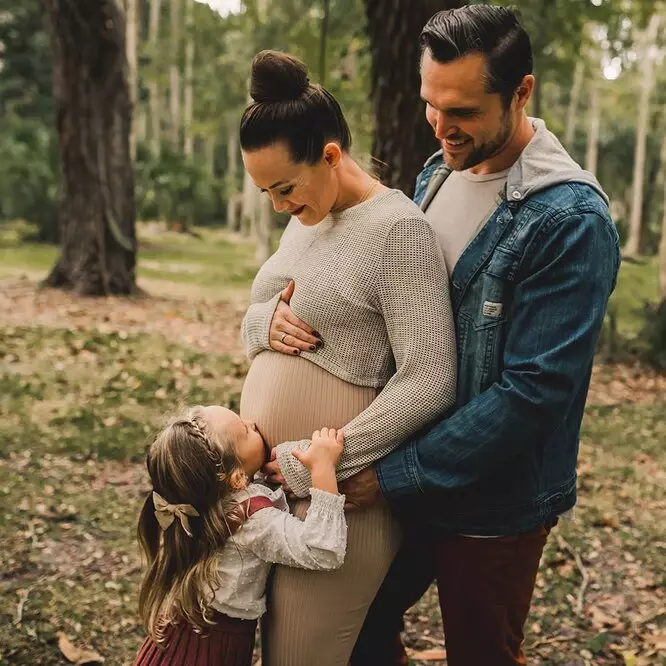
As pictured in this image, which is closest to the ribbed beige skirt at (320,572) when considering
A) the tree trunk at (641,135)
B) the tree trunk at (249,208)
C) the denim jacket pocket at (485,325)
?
the denim jacket pocket at (485,325)

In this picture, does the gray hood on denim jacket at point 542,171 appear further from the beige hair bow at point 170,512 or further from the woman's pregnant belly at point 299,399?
the beige hair bow at point 170,512

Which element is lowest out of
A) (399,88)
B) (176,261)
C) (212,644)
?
(176,261)

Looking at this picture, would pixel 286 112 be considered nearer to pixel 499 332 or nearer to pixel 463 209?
pixel 463 209

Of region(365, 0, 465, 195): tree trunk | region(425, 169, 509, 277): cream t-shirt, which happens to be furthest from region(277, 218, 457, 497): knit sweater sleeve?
region(365, 0, 465, 195): tree trunk

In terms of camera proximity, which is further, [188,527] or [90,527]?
[90,527]

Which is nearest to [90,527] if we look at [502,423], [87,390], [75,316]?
[87,390]

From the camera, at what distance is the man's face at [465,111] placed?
1756mm

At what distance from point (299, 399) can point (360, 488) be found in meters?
0.26

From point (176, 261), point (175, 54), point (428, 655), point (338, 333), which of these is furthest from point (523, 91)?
point (175, 54)

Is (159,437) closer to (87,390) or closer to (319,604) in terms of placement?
(319,604)

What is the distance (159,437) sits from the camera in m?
2.00

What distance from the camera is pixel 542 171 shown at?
180 centimetres

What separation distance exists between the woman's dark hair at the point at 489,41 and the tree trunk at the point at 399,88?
277 cm

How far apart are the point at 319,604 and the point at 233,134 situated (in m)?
28.7
